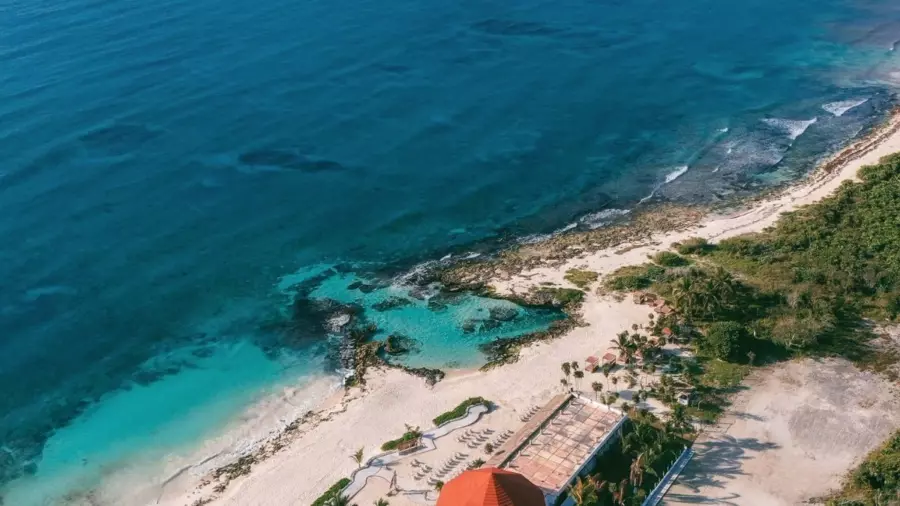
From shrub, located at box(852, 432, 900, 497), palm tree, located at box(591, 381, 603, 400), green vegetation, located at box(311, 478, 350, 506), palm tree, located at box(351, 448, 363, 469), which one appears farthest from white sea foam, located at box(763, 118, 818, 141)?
green vegetation, located at box(311, 478, 350, 506)

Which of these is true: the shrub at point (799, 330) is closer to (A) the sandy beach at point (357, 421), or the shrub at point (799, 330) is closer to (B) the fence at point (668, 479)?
(A) the sandy beach at point (357, 421)

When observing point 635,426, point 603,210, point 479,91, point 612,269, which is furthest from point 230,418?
point 479,91

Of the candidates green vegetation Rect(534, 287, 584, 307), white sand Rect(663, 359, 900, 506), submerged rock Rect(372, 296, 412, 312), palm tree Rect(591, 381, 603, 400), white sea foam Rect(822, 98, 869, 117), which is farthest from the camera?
white sea foam Rect(822, 98, 869, 117)

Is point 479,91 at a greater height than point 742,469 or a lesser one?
greater

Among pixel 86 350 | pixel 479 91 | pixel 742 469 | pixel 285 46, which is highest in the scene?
pixel 285 46

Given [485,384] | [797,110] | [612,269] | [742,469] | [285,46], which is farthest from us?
[285,46]

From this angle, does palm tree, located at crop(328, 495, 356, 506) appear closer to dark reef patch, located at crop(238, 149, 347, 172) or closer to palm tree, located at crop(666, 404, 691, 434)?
palm tree, located at crop(666, 404, 691, 434)

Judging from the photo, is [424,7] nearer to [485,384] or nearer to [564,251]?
[564,251]

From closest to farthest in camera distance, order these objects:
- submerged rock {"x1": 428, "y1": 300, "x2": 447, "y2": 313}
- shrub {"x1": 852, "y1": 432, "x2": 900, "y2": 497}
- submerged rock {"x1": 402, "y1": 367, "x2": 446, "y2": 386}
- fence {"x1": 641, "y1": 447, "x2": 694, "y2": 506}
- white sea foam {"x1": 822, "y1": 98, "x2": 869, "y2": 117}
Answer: shrub {"x1": 852, "y1": 432, "x2": 900, "y2": 497}
fence {"x1": 641, "y1": 447, "x2": 694, "y2": 506}
submerged rock {"x1": 402, "y1": 367, "x2": 446, "y2": 386}
submerged rock {"x1": 428, "y1": 300, "x2": 447, "y2": 313}
white sea foam {"x1": 822, "y1": 98, "x2": 869, "y2": 117}
